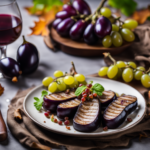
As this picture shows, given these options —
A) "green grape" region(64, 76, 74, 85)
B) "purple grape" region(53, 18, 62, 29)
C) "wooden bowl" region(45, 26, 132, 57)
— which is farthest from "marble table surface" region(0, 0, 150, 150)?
"green grape" region(64, 76, 74, 85)

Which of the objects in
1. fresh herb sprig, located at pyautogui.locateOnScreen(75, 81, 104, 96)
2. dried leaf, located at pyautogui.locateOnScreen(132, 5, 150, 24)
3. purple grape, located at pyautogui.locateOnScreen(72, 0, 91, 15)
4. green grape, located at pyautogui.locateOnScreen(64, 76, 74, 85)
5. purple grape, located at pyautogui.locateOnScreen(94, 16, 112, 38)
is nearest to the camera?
fresh herb sprig, located at pyautogui.locateOnScreen(75, 81, 104, 96)

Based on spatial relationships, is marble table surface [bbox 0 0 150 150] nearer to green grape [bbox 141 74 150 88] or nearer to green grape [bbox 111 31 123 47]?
green grape [bbox 111 31 123 47]

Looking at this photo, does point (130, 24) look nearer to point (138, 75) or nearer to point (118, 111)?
point (138, 75)

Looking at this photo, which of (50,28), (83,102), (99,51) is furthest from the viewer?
(50,28)

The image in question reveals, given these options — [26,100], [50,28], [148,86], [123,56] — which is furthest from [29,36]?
[148,86]

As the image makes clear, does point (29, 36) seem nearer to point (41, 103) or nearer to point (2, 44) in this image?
point (2, 44)

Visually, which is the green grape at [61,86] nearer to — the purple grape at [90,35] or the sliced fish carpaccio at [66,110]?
the sliced fish carpaccio at [66,110]

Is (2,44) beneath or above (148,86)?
above
